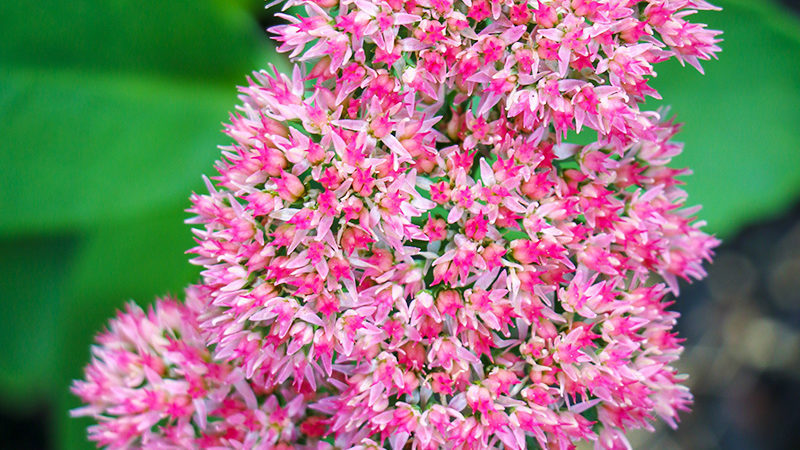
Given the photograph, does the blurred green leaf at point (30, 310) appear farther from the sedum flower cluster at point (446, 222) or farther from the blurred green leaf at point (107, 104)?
the sedum flower cluster at point (446, 222)

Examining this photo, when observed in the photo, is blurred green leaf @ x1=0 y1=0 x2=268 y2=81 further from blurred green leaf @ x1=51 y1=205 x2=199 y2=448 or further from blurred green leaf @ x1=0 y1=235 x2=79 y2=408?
blurred green leaf @ x1=0 y1=235 x2=79 y2=408

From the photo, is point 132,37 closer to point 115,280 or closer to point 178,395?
point 115,280

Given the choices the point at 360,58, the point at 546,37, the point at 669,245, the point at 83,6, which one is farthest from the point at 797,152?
the point at 83,6

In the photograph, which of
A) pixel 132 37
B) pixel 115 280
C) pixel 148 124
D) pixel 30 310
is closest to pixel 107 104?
pixel 148 124

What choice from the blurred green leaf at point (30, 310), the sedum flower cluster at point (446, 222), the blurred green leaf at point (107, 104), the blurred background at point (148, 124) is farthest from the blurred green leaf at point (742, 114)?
the blurred green leaf at point (30, 310)

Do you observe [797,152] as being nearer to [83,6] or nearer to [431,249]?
[431,249]

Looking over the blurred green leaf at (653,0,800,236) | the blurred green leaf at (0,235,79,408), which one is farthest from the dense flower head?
the blurred green leaf at (653,0,800,236)
